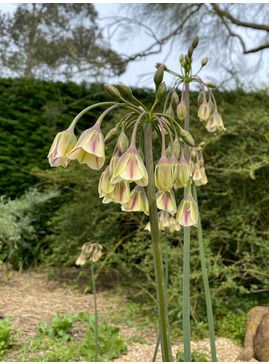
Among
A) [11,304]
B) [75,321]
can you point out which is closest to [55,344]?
[75,321]

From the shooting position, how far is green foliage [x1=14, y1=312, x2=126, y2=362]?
206 centimetres

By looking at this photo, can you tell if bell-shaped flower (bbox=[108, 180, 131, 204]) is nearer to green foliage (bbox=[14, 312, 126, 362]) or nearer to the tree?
green foliage (bbox=[14, 312, 126, 362])

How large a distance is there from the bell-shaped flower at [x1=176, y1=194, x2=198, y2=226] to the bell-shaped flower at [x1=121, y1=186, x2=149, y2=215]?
0.08 m

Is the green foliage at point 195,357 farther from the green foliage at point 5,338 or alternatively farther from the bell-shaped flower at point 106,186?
the bell-shaped flower at point 106,186

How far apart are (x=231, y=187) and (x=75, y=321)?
1.43 metres

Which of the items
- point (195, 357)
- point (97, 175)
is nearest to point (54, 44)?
point (97, 175)

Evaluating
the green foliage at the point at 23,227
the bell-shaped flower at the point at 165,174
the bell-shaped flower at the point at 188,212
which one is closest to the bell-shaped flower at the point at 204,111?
the bell-shaped flower at the point at 188,212

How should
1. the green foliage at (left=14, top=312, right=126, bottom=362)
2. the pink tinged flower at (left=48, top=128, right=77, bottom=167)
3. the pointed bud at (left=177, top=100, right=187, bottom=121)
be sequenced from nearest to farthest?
the pink tinged flower at (left=48, top=128, right=77, bottom=167)
the pointed bud at (left=177, top=100, right=187, bottom=121)
the green foliage at (left=14, top=312, right=126, bottom=362)

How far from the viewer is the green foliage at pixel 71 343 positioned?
2.06m

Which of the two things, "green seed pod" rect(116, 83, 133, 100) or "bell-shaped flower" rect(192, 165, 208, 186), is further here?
"bell-shaped flower" rect(192, 165, 208, 186)

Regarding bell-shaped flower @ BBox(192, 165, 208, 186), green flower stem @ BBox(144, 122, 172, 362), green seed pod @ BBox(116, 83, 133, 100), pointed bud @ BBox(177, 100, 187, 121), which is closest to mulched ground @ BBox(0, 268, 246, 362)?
bell-shaped flower @ BBox(192, 165, 208, 186)

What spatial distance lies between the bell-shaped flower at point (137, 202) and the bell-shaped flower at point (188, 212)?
8 cm

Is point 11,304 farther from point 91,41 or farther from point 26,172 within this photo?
point 91,41

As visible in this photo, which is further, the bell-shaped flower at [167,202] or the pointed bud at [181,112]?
the pointed bud at [181,112]
